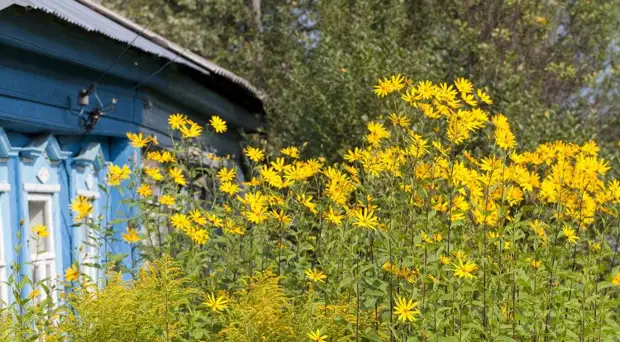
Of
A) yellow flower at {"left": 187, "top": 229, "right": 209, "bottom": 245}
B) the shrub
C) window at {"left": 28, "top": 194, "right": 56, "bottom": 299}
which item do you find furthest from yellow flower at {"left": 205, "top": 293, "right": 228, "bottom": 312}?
window at {"left": 28, "top": 194, "right": 56, "bottom": 299}

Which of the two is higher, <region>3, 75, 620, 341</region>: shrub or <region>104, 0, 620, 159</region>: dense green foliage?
<region>104, 0, 620, 159</region>: dense green foliage

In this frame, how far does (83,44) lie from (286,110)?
5.39 meters

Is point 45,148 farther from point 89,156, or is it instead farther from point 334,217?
point 334,217

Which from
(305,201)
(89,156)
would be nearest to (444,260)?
(305,201)

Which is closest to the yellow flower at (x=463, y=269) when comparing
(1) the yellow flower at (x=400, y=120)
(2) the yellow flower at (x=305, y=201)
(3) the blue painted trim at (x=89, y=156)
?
(1) the yellow flower at (x=400, y=120)

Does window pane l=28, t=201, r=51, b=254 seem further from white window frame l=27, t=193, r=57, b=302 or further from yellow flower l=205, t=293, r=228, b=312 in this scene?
yellow flower l=205, t=293, r=228, b=312

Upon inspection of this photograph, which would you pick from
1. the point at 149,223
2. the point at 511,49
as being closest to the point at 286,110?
the point at 511,49

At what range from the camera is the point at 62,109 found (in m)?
6.54

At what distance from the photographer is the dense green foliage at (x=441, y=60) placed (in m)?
10.6

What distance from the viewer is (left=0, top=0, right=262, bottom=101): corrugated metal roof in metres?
5.62

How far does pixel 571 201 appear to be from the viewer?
14.8 ft

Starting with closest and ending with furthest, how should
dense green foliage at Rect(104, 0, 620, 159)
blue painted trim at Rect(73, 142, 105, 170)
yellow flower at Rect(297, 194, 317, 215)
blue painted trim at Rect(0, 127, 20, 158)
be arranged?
yellow flower at Rect(297, 194, 317, 215), blue painted trim at Rect(0, 127, 20, 158), blue painted trim at Rect(73, 142, 105, 170), dense green foliage at Rect(104, 0, 620, 159)

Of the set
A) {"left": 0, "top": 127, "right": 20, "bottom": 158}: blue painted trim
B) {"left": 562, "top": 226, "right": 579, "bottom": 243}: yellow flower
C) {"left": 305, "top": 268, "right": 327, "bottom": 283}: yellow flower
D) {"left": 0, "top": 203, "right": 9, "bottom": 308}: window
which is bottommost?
{"left": 305, "top": 268, "right": 327, "bottom": 283}: yellow flower

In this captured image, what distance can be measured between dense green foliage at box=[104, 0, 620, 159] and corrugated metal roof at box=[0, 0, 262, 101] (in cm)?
93
